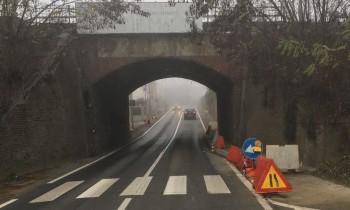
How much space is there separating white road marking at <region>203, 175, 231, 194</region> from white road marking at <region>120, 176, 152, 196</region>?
189 centimetres

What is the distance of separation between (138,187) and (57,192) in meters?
2.39

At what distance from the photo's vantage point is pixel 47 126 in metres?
20.5

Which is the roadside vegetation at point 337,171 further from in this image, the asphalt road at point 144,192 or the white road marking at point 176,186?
the white road marking at point 176,186

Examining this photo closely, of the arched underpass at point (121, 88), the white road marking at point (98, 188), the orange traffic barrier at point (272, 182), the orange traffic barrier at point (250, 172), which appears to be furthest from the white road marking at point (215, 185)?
the arched underpass at point (121, 88)

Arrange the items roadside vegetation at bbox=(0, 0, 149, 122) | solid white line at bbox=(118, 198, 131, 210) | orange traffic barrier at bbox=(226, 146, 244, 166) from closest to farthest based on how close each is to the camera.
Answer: solid white line at bbox=(118, 198, 131, 210), roadside vegetation at bbox=(0, 0, 149, 122), orange traffic barrier at bbox=(226, 146, 244, 166)

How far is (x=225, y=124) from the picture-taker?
33.9 metres

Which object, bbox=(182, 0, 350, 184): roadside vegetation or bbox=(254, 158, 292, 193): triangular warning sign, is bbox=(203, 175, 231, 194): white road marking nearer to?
bbox=(254, 158, 292, 193): triangular warning sign

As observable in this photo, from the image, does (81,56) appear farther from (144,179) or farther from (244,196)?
(244,196)

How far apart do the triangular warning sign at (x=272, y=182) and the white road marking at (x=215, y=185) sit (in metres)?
1.21

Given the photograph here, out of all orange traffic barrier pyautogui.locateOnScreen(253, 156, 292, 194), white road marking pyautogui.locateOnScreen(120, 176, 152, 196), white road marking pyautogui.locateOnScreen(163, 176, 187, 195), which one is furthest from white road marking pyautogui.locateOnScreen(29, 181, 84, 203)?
orange traffic barrier pyautogui.locateOnScreen(253, 156, 292, 194)

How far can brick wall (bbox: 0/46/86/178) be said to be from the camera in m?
17.0

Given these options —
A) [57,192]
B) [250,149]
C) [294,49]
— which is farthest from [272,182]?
[294,49]

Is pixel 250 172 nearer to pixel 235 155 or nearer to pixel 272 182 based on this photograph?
pixel 272 182

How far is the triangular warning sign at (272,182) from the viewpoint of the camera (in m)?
10.2
